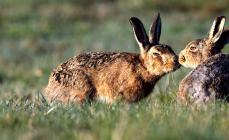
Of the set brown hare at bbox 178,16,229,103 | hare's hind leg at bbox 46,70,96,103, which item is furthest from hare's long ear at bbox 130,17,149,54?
brown hare at bbox 178,16,229,103

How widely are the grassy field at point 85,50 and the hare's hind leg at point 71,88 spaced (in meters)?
0.21

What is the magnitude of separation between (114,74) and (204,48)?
1155 mm

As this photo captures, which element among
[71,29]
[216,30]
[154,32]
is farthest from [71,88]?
[71,29]

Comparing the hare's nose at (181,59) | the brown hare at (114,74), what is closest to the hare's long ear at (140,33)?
the brown hare at (114,74)

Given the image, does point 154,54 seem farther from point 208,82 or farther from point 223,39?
point 208,82

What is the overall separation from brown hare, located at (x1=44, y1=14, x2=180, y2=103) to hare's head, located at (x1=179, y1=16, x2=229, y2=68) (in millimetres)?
294

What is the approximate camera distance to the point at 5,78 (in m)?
13.0

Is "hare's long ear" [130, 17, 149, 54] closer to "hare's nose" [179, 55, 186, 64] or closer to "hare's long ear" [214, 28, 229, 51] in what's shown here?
"hare's nose" [179, 55, 186, 64]

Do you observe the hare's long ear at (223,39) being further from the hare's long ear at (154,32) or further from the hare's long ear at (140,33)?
the hare's long ear at (140,33)

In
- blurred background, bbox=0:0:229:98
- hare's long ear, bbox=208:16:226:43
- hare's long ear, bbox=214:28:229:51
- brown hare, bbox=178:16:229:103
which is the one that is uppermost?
blurred background, bbox=0:0:229:98

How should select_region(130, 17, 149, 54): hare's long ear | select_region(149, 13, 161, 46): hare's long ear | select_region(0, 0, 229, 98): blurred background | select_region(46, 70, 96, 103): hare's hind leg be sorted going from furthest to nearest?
select_region(0, 0, 229, 98): blurred background → select_region(149, 13, 161, 46): hare's long ear → select_region(130, 17, 149, 54): hare's long ear → select_region(46, 70, 96, 103): hare's hind leg

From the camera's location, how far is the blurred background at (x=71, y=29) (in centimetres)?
1370

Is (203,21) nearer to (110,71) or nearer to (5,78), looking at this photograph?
(5,78)

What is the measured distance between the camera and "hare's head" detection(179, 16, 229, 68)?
856 cm
